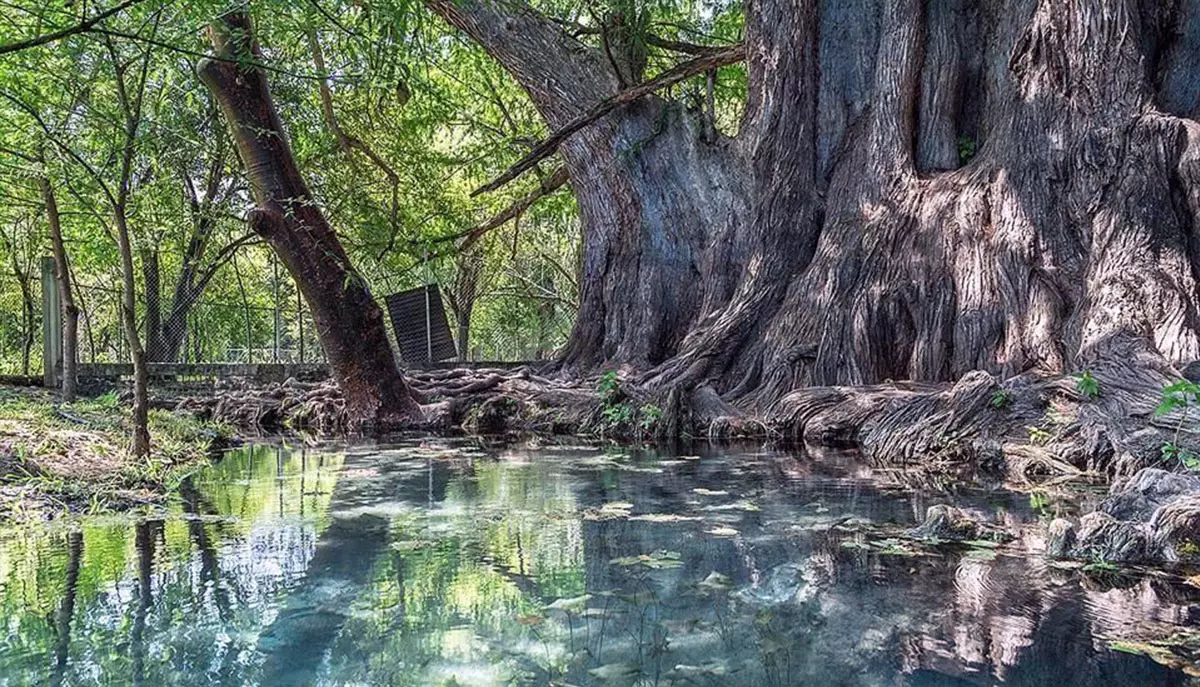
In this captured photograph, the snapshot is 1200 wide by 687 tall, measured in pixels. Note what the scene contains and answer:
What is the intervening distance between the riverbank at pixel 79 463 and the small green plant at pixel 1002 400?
13.0ft

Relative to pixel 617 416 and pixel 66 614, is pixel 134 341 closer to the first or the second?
pixel 66 614

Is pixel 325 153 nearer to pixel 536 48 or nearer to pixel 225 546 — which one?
pixel 536 48

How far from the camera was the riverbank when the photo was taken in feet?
Answer: 10.5

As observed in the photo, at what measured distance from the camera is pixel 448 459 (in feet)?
16.1

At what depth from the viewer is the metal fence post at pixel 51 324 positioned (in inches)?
340

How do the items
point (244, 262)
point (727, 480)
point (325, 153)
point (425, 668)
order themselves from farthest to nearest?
point (244, 262), point (325, 153), point (727, 480), point (425, 668)

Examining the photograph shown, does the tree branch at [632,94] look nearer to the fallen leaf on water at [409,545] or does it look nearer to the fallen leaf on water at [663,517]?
the fallen leaf on water at [663,517]

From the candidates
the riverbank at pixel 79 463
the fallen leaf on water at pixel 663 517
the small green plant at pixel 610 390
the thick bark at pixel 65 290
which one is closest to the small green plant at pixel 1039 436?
the fallen leaf on water at pixel 663 517

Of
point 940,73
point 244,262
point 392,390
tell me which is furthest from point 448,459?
point 244,262

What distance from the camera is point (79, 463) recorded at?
12.4ft

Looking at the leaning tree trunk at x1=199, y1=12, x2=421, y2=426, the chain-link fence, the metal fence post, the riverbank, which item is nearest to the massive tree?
the leaning tree trunk at x1=199, y1=12, x2=421, y2=426

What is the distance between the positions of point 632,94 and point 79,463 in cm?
576

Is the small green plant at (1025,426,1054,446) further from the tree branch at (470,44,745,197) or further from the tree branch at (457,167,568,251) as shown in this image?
the tree branch at (457,167,568,251)

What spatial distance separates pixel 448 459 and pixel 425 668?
3.31m
